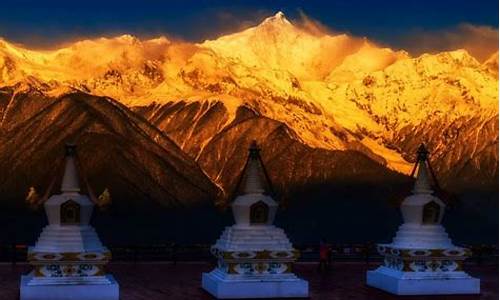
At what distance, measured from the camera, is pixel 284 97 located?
24.7 metres

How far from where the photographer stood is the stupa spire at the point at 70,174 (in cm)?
1410

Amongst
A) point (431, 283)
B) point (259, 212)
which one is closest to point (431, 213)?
point (431, 283)

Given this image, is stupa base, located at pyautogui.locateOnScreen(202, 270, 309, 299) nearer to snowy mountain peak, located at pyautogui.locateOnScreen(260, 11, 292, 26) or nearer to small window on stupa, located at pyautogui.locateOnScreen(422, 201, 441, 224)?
small window on stupa, located at pyautogui.locateOnScreen(422, 201, 441, 224)

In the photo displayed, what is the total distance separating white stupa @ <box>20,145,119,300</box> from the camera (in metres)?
13.8

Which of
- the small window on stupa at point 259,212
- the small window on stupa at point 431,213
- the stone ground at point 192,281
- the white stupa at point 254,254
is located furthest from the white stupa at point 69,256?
the small window on stupa at point 431,213

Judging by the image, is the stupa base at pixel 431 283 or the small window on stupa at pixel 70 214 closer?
the small window on stupa at pixel 70 214

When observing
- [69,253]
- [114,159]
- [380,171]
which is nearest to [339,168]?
[380,171]

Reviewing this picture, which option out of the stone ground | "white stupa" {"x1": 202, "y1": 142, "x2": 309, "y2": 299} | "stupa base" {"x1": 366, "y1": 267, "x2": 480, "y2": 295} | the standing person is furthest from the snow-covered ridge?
"stupa base" {"x1": 366, "y1": 267, "x2": 480, "y2": 295}

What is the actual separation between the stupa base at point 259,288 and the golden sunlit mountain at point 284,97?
9059 mm

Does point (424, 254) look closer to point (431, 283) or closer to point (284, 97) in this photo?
point (431, 283)

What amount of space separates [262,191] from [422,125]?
11254 mm

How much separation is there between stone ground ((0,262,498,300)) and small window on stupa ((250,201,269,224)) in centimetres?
140

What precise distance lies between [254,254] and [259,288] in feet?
1.76

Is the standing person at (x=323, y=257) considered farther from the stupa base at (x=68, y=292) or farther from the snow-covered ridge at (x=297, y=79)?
the stupa base at (x=68, y=292)
